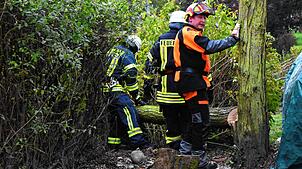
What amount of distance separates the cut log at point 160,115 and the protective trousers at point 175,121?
0.55 m

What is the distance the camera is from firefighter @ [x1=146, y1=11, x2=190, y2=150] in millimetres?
7113

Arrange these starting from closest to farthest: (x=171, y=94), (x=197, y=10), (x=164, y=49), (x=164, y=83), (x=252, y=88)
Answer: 1. (x=252, y=88)
2. (x=197, y=10)
3. (x=171, y=94)
4. (x=164, y=83)
5. (x=164, y=49)

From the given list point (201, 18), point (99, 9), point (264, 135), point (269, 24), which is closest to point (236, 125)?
point (264, 135)

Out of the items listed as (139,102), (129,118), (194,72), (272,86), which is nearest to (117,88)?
(129,118)

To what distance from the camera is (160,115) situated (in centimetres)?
809

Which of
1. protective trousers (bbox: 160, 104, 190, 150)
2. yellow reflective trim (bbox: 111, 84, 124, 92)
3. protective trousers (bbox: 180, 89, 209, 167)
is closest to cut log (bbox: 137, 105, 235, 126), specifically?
protective trousers (bbox: 160, 104, 190, 150)

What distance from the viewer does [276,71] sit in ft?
26.1

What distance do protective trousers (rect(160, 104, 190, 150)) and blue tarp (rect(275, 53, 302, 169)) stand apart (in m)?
3.72

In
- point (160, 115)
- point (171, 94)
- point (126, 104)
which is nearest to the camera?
point (171, 94)

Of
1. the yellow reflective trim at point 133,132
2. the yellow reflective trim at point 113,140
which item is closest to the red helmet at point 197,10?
the yellow reflective trim at point 133,132

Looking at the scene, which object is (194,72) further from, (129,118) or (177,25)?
(129,118)

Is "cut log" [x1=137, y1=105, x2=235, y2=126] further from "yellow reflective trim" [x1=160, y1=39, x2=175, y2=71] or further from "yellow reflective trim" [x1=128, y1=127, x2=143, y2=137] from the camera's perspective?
"yellow reflective trim" [x1=160, y1=39, x2=175, y2=71]

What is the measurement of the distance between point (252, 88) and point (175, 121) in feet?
4.62

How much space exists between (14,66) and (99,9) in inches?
45.5
